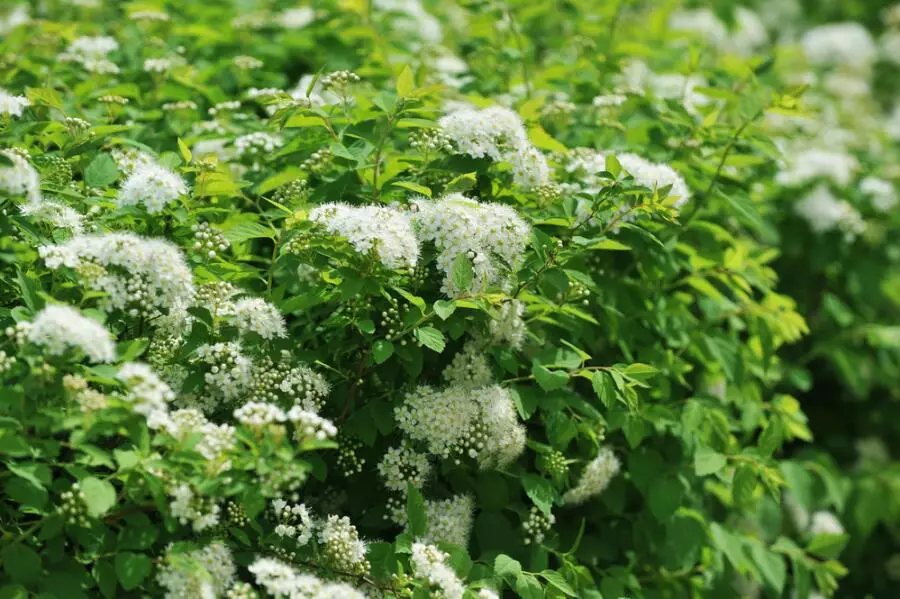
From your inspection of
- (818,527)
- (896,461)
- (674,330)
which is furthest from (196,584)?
(896,461)

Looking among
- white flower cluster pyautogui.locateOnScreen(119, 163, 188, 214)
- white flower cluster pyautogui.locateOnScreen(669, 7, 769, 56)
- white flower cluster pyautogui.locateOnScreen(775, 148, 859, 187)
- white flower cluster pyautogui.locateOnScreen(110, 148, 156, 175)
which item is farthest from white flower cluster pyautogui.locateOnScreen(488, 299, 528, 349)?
white flower cluster pyautogui.locateOnScreen(669, 7, 769, 56)

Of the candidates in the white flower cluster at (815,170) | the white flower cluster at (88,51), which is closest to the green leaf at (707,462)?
the white flower cluster at (815,170)

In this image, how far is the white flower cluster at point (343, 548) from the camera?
7.76 feet

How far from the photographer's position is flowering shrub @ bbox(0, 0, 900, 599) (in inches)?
85.3

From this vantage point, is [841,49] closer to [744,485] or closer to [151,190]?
[744,485]

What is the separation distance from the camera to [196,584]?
2139 millimetres

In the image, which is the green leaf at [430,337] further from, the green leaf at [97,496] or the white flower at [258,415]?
the green leaf at [97,496]

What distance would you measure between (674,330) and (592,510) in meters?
0.64

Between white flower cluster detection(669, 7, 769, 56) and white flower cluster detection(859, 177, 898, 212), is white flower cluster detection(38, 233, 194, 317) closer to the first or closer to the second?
white flower cluster detection(859, 177, 898, 212)

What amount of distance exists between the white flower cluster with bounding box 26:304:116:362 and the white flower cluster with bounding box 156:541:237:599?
0.45 m

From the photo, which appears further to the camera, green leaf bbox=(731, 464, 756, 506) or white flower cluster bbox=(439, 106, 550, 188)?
green leaf bbox=(731, 464, 756, 506)

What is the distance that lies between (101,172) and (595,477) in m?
1.63

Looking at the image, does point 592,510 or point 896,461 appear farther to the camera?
point 896,461

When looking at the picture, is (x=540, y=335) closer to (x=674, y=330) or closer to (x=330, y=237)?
(x=674, y=330)
